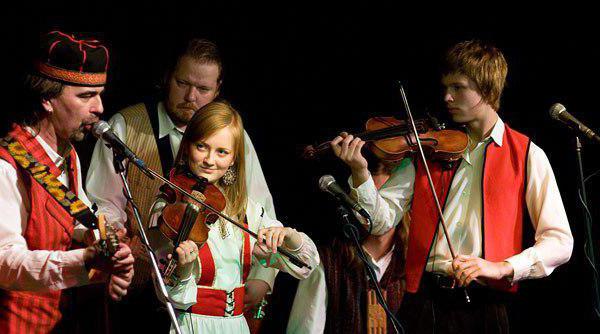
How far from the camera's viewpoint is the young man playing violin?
11.5 ft

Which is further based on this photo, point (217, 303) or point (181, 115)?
point (181, 115)

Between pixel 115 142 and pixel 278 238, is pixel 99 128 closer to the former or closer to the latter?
pixel 115 142

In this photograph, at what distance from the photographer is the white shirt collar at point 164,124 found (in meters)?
3.75

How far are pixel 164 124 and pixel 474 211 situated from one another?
52.9 inches

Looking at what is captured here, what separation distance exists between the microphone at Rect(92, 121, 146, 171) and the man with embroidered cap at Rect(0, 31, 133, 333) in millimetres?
219

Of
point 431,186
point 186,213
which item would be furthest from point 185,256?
point 431,186

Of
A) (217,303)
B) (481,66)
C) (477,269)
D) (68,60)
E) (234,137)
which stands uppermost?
(481,66)

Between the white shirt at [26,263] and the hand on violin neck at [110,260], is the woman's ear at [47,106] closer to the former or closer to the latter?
the white shirt at [26,263]

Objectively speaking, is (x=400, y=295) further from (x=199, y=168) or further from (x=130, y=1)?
(x=130, y=1)

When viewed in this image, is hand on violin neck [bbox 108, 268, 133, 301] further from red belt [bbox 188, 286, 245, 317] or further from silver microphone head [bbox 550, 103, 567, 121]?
silver microphone head [bbox 550, 103, 567, 121]

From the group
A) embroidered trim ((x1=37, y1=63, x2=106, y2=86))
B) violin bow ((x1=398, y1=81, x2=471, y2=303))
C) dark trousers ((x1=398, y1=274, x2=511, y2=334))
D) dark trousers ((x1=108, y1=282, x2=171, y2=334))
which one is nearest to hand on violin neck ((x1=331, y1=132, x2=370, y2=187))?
violin bow ((x1=398, y1=81, x2=471, y2=303))

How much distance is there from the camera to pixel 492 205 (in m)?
3.53

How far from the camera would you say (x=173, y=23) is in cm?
430

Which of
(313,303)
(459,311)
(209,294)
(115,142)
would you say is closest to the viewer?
(115,142)
